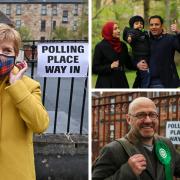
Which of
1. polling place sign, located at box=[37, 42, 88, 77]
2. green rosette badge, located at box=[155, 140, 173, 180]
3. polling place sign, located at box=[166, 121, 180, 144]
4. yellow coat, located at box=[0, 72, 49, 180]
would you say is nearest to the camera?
yellow coat, located at box=[0, 72, 49, 180]

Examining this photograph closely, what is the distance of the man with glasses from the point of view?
2.81 m

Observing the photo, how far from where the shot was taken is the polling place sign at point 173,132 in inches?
122

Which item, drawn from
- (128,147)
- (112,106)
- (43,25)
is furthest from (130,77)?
(43,25)

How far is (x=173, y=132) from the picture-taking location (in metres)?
3.10

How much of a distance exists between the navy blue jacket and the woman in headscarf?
0.18m

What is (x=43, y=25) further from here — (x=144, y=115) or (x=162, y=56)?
(x=144, y=115)

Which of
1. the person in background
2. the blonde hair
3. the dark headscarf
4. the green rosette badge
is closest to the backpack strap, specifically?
the green rosette badge

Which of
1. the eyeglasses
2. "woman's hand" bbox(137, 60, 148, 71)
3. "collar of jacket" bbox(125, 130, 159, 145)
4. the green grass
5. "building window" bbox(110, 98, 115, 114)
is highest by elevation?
"woman's hand" bbox(137, 60, 148, 71)

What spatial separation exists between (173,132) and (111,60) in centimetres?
60

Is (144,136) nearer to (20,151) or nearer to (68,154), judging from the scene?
(20,151)

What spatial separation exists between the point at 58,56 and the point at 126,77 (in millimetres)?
1127

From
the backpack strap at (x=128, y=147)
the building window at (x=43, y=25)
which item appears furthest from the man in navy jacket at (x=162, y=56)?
the building window at (x=43, y=25)

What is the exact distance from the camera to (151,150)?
9.34 feet

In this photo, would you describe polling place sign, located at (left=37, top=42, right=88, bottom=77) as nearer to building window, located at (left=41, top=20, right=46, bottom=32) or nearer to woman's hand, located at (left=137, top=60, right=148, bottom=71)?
woman's hand, located at (left=137, top=60, right=148, bottom=71)
